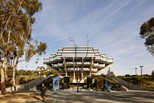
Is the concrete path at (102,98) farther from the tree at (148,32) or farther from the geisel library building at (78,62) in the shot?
the geisel library building at (78,62)

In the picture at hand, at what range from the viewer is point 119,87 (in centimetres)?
4909

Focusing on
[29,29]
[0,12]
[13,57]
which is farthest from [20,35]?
[13,57]

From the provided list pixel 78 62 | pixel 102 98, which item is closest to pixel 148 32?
pixel 102 98

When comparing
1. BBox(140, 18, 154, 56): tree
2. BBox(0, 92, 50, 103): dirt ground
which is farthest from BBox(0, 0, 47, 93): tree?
BBox(140, 18, 154, 56): tree

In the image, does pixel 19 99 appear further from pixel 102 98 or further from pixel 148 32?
pixel 148 32

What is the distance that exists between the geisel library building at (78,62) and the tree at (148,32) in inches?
1468

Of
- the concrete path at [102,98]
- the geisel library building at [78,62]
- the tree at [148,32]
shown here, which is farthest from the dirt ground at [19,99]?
the geisel library building at [78,62]

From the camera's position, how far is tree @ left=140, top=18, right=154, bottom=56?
5322 centimetres

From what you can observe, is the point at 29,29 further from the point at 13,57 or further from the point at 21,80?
the point at 21,80

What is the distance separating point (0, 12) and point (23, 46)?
18.8ft

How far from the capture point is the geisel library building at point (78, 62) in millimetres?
92812

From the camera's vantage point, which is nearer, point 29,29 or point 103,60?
point 29,29

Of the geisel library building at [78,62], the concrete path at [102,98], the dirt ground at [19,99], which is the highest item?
the geisel library building at [78,62]

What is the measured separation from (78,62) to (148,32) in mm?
44319
